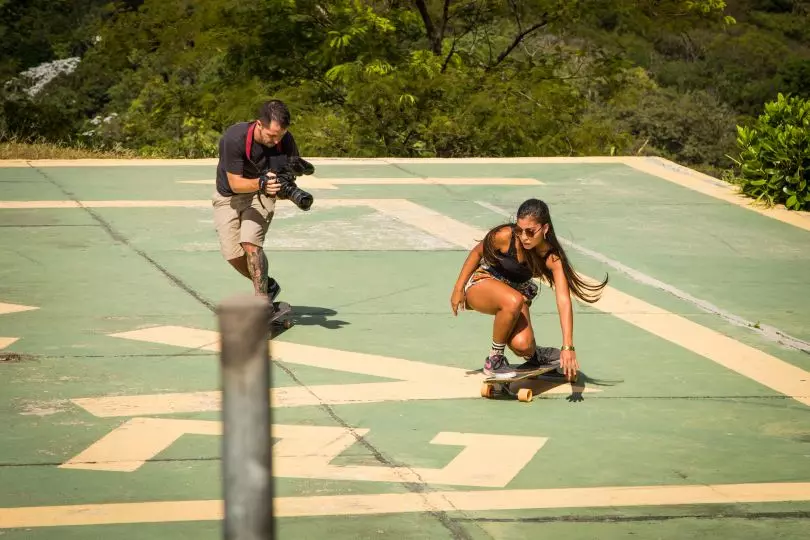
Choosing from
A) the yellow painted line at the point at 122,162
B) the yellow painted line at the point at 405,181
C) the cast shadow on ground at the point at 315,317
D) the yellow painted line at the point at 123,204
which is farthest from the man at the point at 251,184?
the yellow painted line at the point at 122,162

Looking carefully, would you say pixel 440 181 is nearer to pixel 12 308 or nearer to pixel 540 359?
pixel 12 308

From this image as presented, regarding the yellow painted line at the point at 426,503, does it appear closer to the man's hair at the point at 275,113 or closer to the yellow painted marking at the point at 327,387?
the yellow painted marking at the point at 327,387

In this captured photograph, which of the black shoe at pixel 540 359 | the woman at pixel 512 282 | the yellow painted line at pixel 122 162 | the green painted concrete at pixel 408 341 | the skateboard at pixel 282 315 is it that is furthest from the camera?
the yellow painted line at pixel 122 162

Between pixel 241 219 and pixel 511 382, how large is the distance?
2.42m

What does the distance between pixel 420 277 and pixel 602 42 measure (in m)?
39.0

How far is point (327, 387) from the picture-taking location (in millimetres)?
8750

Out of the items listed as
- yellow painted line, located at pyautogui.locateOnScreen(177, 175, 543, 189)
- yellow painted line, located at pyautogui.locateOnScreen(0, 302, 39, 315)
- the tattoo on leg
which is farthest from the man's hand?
yellow painted line, located at pyautogui.locateOnScreen(177, 175, 543, 189)

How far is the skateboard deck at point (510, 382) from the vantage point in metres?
8.40

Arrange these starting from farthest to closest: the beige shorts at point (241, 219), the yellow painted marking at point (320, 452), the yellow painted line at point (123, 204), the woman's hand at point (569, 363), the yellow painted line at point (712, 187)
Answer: the yellow painted line at point (712, 187) → the yellow painted line at point (123, 204) → the beige shorts at point (241, 219) → the woman's hand at point (569, 363) → the yellow painted marking at point (320, 452)

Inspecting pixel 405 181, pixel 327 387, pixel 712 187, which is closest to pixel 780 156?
pixel 712 187

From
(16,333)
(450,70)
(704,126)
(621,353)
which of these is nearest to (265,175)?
(16,333)

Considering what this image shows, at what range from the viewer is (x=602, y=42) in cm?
4934

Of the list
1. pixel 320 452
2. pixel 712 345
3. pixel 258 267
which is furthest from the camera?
pixel 712 345

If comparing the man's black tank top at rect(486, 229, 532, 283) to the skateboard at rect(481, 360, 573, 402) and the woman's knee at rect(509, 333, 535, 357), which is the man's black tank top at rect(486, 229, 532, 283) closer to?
the woman's knee at rect(509, 333, 535, 357)
